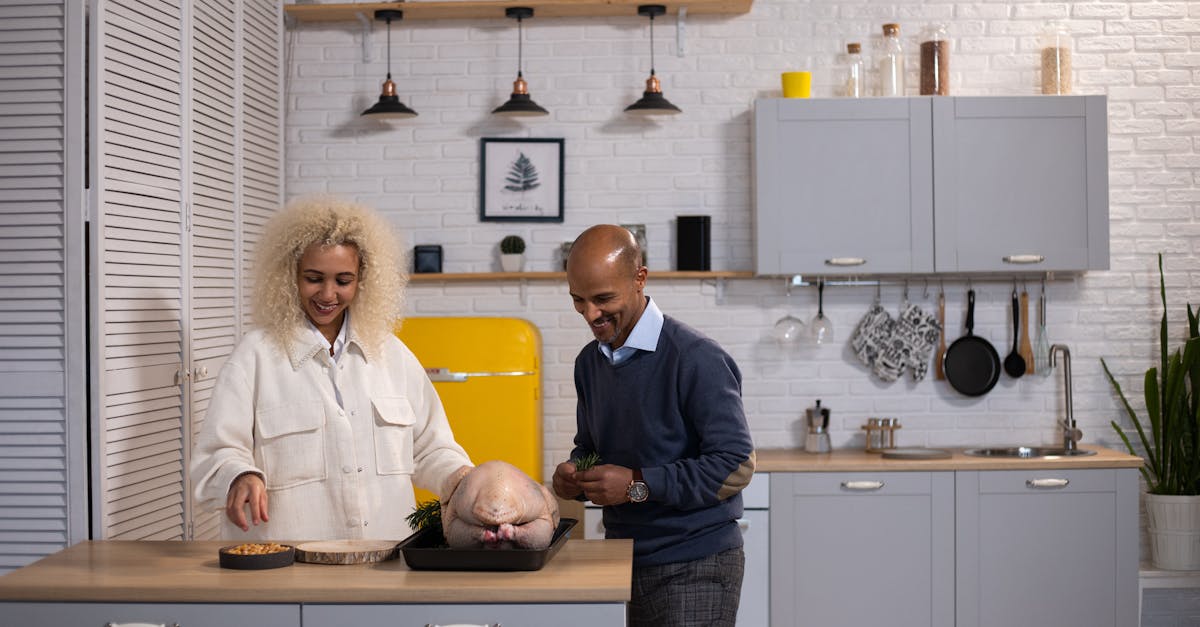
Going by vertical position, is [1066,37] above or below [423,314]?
above

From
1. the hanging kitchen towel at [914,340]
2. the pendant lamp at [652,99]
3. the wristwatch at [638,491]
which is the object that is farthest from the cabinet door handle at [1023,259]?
the wristwatch at [638,491]

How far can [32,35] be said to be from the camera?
10.4ft

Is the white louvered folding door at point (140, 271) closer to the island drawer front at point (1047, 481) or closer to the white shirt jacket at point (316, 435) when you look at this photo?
the white shirt jacket at point (316, 435)

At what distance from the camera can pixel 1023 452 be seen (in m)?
4.80

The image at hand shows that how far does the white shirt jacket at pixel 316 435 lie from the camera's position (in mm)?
2893

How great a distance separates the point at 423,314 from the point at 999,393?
2.52m

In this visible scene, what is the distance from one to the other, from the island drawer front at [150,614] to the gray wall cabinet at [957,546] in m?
2.61

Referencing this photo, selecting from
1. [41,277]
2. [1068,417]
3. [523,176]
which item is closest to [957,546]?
[1068,417]

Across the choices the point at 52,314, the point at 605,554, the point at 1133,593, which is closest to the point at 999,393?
the point at 1133,593

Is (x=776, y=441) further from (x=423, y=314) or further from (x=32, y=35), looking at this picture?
(x=32, y=35)

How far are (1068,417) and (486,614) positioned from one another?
3515 millimetres

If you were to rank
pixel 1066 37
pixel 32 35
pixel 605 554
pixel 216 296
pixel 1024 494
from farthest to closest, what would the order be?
1. pixel 1066 37
2. pixel 1024 494
3. pixel 216 296
4. pixel 32 35
5. pixel 605 554

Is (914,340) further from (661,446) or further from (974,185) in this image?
(661,446)

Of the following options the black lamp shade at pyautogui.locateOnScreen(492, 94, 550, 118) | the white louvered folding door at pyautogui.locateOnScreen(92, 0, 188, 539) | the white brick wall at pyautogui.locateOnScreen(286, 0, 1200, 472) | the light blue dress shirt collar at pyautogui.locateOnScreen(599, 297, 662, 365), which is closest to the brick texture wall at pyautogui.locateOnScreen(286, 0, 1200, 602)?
the white brick wall at pyautogui.locateOnScreen(286, 0, 1200, 472)
